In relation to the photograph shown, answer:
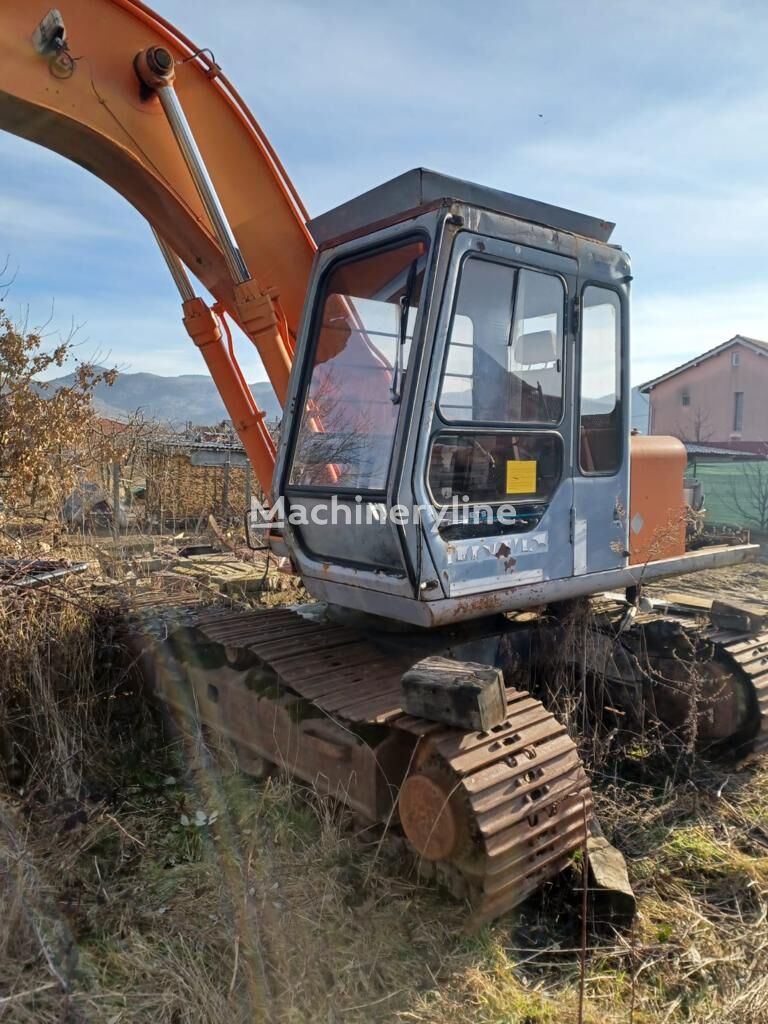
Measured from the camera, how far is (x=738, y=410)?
110 feet

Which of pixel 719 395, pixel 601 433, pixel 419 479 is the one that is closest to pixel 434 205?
pixel 419 479

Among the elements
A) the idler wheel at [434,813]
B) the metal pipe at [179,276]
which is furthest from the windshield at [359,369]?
the metal pipe at [179,276]

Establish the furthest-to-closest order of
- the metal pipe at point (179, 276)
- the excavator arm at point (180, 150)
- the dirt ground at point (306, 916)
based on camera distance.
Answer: the metal pipe at point (179, 276) < the excavator arm at point (180, 150) < the dirt ground at point (306, 916)

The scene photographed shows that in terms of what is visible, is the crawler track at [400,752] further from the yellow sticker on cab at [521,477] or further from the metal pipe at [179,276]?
the metal pipe at [179,276]

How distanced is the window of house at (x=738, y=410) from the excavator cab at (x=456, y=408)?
108ft

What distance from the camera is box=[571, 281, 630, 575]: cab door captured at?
3.66 m

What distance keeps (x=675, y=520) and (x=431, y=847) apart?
7.79 feet

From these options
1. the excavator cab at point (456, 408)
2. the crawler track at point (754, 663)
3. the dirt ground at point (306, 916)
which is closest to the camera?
the dirt ground at point (306, 916)

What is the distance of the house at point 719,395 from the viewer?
32594 mm

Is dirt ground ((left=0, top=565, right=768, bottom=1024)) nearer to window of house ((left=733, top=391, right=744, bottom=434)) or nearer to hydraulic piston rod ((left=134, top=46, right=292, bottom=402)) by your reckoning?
hydraulic piston rod ((left=134, top=46, right=292, bottom=402))

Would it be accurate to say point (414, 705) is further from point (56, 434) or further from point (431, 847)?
point (56, 434)

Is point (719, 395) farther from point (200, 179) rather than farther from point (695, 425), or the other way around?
point (200, 179)

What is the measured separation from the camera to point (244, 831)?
3.46 metres

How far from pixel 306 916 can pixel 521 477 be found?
1.98 metres
